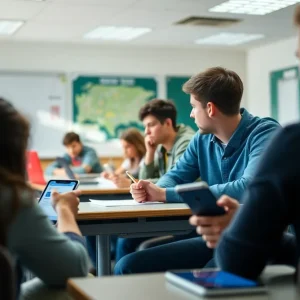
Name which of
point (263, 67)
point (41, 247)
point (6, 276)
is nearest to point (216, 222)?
point (41, 247)

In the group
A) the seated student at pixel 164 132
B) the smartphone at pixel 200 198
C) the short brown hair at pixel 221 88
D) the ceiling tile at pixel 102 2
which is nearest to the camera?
the smartphone at pixel 200 198

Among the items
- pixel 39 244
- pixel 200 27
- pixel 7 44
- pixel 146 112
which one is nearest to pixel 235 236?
pixel 39 244

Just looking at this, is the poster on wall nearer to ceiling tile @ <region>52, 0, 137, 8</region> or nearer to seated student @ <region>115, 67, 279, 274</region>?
ceiling tile @ <region>52, 0, 137, 8</region>

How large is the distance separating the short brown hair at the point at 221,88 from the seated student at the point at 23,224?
5.43ft

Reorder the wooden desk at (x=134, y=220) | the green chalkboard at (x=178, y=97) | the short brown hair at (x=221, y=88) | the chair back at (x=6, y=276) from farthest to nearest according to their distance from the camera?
the green chalkboard at (x=178, y=97), the short brown hair at (x=221, y=88), the wooden desk at (x=134, y=220), the chair back at (x=6, y=276)

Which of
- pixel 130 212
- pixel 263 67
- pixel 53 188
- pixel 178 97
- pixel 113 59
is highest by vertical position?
pixel 113 59

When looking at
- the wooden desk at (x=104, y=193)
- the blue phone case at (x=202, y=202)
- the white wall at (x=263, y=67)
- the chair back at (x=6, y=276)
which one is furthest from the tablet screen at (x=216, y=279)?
the white wall at (x=263, y=67)

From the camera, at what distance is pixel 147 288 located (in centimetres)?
136

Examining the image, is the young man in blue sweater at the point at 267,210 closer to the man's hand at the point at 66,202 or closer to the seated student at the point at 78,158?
the man's hand at the point at 66,202

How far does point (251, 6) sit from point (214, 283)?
629 cm

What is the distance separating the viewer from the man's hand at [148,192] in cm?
310

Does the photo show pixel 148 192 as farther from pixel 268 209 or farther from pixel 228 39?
pixel 228 39

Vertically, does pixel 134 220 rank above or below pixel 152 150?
below

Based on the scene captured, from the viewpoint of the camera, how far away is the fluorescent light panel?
6.96 metres
